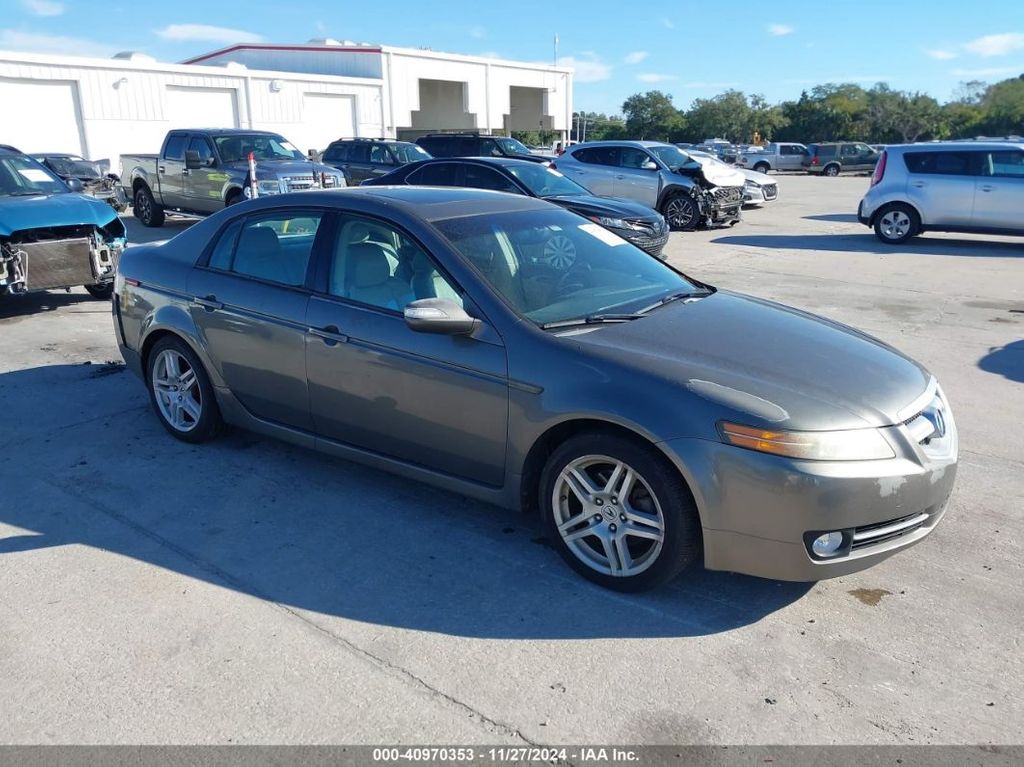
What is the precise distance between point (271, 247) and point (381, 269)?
0.93 meters

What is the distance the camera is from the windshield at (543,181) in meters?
13.0

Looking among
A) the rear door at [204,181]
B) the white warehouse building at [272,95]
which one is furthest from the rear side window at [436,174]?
the white warehouse building at [272,95]

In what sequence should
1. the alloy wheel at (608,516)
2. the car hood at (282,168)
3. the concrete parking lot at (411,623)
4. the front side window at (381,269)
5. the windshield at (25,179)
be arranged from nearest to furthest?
the concrete parking lot at (411,623)
the alloy wheel at (608,516)
the front side window at (381,269)
the windshield at (25,179)
the car hood at (282,168)

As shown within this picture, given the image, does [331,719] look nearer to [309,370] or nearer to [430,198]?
[309,370]

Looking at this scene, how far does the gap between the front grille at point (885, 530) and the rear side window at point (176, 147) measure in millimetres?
15982

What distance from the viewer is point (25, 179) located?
32.7ft

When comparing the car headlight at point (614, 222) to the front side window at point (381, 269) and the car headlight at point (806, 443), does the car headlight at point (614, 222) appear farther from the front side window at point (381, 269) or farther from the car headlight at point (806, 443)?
the car headlight at point (806, 443)

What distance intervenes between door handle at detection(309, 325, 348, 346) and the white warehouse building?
2712 cm

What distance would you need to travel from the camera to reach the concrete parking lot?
9.57ft

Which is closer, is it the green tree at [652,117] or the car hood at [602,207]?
the car hood at [602,207]

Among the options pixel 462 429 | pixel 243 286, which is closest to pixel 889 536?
pixel 462 429

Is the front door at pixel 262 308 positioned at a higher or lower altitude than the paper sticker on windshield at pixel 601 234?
lower

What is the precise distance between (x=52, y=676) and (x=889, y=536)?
3.28 meters

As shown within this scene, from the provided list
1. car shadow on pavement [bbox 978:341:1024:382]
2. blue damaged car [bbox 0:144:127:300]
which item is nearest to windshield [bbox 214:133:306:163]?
blue damaged car [bbox 0:144:127:300]
